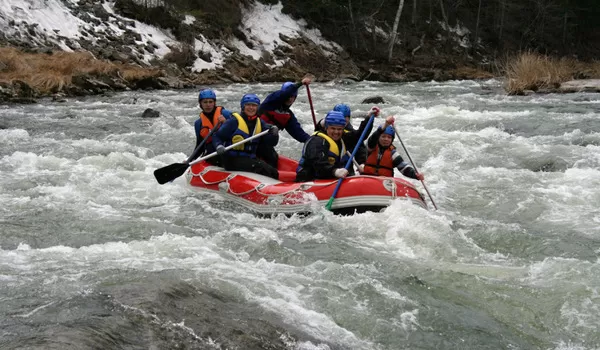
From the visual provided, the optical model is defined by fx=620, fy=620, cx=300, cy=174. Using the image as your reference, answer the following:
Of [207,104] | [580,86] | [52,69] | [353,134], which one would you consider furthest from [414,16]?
[353,134]

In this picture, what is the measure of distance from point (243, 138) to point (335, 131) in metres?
1.29

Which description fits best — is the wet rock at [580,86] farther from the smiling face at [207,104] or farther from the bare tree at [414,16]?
the bare tree at [414,16]

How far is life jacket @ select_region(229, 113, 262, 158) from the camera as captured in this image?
7523mm

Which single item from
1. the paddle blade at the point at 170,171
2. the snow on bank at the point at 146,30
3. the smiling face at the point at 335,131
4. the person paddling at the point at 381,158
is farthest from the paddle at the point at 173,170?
the snow on bank at the point at 146,30

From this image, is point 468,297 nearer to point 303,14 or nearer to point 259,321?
point 259,321

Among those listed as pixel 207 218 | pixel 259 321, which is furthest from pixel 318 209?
pixel 259 321

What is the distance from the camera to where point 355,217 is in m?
6.18

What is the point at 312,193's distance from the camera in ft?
21.3

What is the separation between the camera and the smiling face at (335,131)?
6.80 m

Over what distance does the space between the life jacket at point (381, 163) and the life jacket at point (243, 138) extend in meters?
1.42

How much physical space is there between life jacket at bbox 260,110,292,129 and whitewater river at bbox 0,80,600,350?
4.79 ft

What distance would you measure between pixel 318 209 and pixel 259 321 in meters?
2.84

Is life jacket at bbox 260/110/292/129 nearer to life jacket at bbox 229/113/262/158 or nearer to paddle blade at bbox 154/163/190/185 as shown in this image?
life jacket at bbox 229/113/262/158

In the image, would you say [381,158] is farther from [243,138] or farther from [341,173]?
[243,138]
